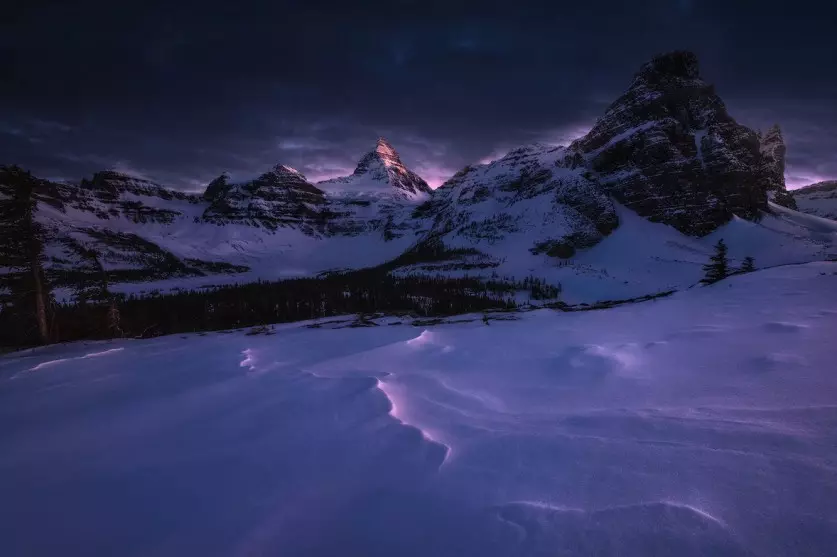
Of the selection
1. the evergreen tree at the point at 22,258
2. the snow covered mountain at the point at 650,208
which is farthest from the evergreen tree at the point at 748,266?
the snow covered mountain at the point at 650,208

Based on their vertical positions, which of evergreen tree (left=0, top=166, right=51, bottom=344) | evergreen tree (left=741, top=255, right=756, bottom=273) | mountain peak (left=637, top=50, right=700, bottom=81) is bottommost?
evergreen tree (left=741, top=255, right=756, bottom=273)

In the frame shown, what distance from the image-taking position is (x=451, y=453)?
3.52 metres

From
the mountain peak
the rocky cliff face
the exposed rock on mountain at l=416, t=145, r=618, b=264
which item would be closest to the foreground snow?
the exposed rock on mountain at l=416, t=145, r=618, b=264

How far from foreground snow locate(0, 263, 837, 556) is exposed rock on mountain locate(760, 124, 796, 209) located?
189 meters

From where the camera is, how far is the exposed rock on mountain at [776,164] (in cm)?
14388

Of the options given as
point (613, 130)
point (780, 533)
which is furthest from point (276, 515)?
point (613, 130)

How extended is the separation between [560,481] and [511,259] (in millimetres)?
137869

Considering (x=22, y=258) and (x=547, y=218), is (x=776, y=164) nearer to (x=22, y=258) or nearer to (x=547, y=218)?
(x=547, y=218)

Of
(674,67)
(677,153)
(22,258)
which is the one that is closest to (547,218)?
(677,153)

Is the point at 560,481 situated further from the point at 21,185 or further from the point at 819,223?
the point at 819,223

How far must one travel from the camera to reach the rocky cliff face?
114312mm

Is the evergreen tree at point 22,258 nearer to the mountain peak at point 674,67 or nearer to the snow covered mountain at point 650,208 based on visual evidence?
the snow covered mountain at point 650,208

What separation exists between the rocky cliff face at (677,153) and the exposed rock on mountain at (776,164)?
3057cm

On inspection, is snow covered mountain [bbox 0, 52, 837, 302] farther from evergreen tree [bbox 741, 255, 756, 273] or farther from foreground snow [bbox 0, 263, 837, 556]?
foreground snow [bbox 0, 263, 837, 556]
